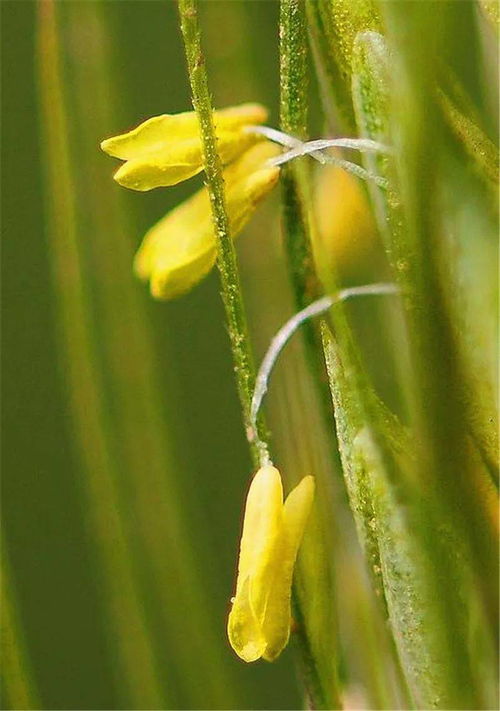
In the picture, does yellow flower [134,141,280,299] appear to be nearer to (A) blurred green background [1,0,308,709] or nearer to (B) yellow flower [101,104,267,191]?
(B) yellow flower [101,104,267,191]

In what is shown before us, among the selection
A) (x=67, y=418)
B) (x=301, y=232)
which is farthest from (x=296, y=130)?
A: (x=67, y=418)

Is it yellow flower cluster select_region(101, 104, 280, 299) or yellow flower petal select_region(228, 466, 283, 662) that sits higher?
yellow flower cluster select_region(101, 104, 280, 299)

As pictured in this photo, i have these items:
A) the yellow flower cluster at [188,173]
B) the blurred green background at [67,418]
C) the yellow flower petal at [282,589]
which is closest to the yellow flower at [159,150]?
the yellow flower cluster at [188,173]

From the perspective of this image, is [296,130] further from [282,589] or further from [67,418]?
[67,418]

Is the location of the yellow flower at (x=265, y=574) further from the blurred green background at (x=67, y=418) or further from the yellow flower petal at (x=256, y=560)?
the blurred green background at (x=67, y=418)

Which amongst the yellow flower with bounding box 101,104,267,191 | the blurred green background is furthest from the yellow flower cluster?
the blurred green background

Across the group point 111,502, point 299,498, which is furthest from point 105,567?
point 299,498

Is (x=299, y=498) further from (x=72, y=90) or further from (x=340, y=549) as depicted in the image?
(x=72, y=90)
